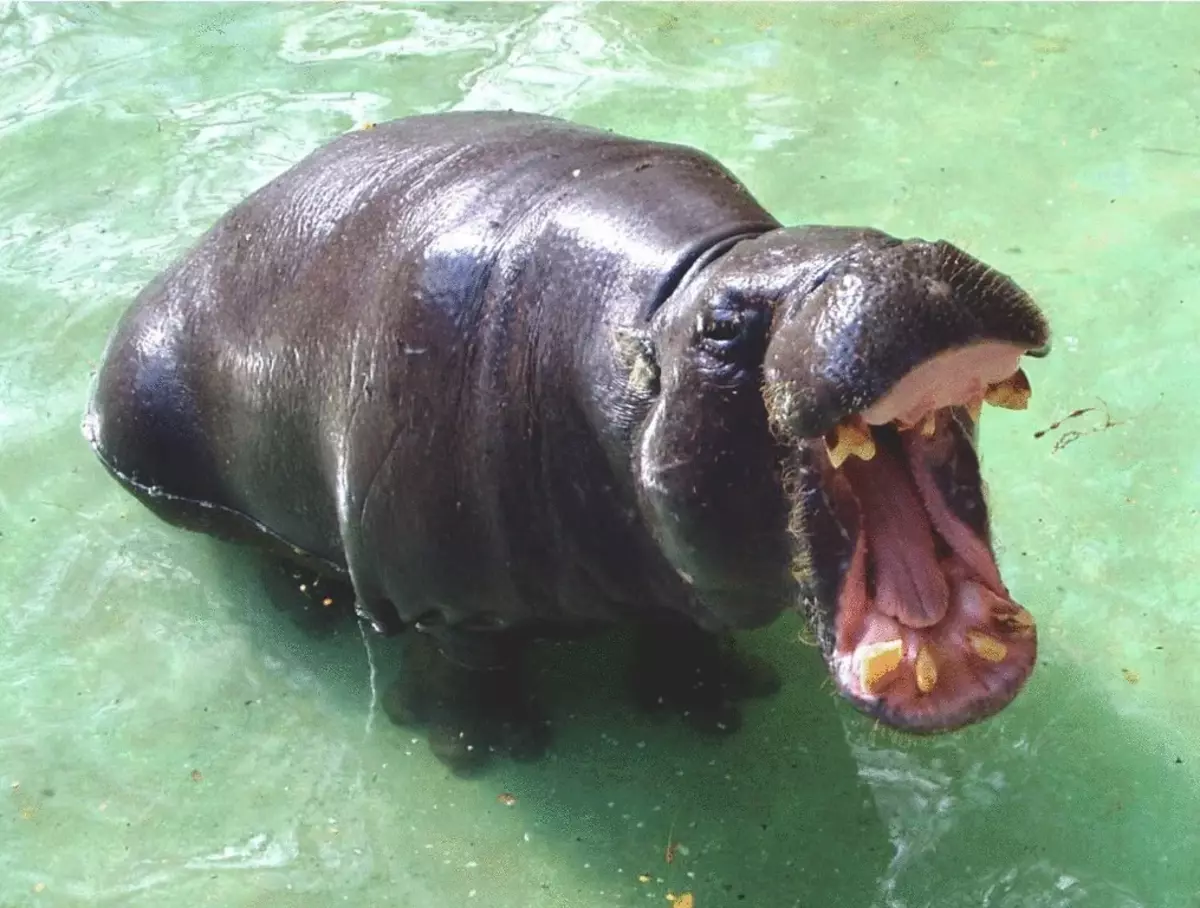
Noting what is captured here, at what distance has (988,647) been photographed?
8.83ft

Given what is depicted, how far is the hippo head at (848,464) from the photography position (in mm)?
2352

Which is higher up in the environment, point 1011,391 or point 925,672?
point 1011,391

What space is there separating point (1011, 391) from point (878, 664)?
0.56 metres

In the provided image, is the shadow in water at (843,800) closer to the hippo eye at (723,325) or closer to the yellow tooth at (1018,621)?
the yellow tooth at (1018,621)


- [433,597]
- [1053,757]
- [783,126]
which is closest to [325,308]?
[433,597]

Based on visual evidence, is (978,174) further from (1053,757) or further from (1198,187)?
(1053,757)

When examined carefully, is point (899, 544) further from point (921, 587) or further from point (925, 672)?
point (925, 672)

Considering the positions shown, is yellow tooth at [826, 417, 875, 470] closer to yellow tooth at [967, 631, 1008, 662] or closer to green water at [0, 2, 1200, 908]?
yellow tooth at [967, 631, 1008, 662]

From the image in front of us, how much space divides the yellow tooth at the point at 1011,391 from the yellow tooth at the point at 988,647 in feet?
1.58

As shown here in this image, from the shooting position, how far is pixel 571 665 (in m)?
4.08

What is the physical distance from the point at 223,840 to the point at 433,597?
101 cm

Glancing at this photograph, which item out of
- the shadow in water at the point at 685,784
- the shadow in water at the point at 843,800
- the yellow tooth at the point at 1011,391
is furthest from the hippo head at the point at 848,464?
the shadow in water at the point at 685,784

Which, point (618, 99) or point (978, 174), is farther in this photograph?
point (618, 99)

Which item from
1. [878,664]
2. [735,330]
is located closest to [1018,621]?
[878,664]
